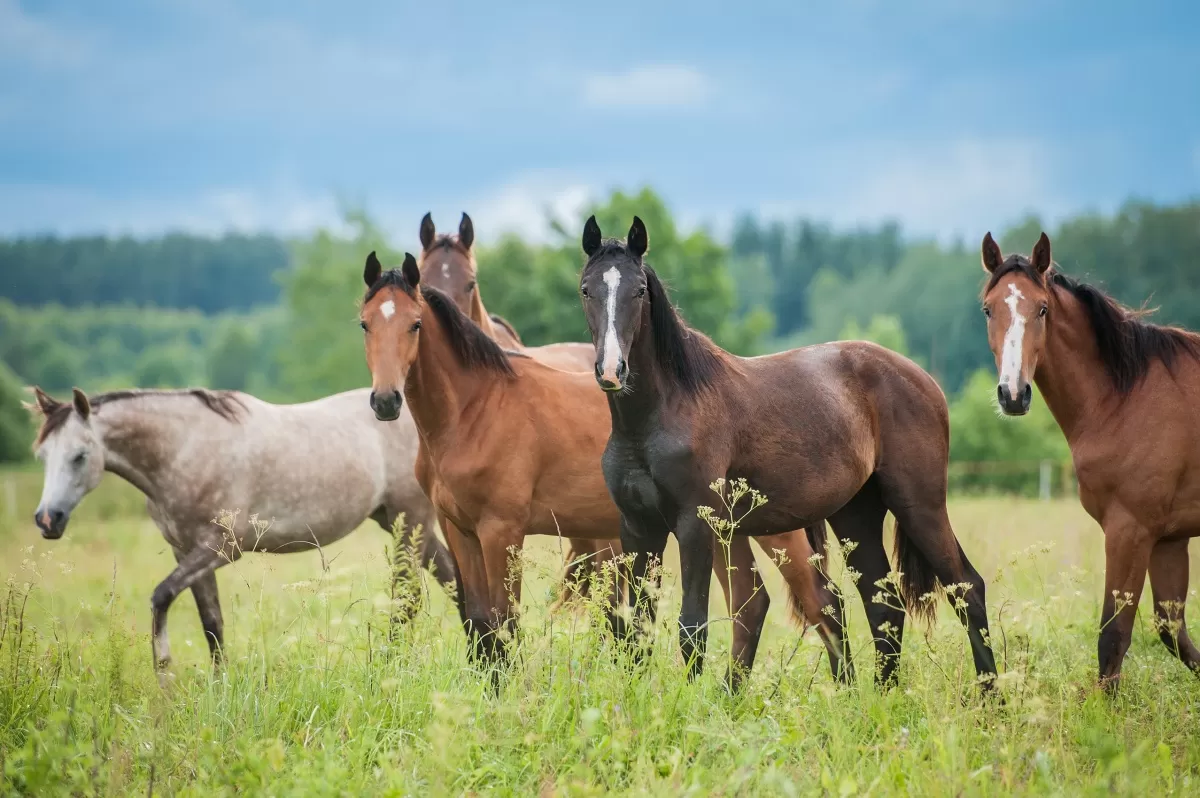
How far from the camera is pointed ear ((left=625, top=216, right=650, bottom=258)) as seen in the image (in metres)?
4.92

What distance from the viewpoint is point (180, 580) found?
6883 millimetres

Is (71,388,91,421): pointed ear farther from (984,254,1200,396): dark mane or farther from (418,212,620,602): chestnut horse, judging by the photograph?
(984,254,1200,396): dark mane

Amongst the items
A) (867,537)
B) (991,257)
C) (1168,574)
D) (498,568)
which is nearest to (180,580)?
(498,568)

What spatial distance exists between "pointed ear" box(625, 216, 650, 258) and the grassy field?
1.58 meters

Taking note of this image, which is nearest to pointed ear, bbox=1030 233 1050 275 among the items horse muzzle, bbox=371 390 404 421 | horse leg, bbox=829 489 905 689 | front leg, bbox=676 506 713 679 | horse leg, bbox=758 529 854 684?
horse leg, bbox=829 489 905 689

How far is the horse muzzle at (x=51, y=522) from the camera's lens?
686cm

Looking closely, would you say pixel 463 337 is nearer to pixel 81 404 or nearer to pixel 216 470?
pixel 216 470

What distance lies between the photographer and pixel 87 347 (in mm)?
81875

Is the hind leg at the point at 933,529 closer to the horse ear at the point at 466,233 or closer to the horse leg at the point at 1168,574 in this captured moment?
the horse leg at the point at 1168,574

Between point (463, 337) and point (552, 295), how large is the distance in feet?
91.8

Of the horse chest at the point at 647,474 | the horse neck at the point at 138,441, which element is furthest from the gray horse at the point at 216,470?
the horse chest at the point at 647,474

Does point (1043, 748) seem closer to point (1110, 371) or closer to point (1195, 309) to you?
point (1110, 371)

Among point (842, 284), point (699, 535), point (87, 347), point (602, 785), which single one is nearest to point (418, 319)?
point (699, 535)

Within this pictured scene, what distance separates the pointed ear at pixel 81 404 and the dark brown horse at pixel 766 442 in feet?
12.9
